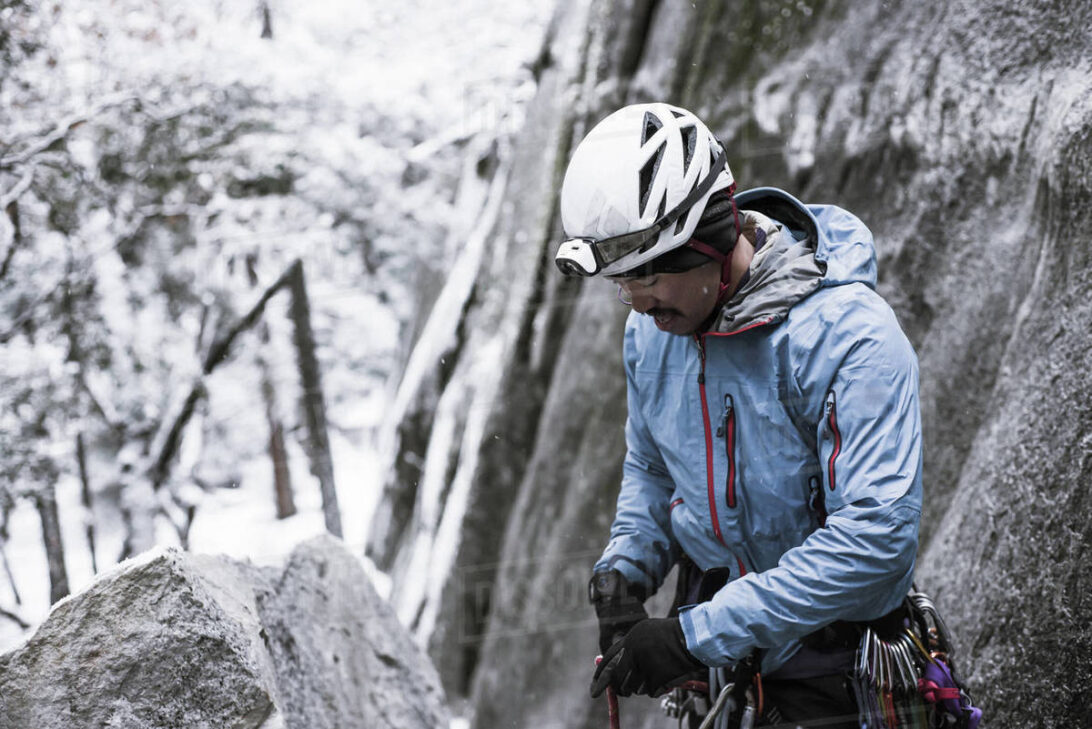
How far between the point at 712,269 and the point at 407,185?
672cm

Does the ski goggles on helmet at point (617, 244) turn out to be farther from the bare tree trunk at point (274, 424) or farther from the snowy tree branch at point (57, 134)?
the bare tree trunk at point (274, 424)

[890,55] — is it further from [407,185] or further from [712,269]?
[407,185]

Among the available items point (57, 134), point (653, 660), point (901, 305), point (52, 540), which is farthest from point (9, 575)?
point (901, 305)

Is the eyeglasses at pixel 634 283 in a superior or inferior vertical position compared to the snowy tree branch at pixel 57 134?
inferior

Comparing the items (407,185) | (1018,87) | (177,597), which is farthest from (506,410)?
(177,597)

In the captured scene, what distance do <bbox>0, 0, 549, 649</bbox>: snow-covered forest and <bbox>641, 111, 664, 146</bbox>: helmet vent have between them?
6.52 feet

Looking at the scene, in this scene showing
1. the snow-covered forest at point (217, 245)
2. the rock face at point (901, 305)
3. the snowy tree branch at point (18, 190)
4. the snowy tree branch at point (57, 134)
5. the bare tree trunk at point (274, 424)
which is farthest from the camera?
the bare tree trunk at point (274, 424)

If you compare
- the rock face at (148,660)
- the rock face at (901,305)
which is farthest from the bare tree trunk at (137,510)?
the rock face at (148,660)

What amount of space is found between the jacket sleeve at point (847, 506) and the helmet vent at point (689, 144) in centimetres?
45

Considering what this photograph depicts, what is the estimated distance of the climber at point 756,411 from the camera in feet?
5.37

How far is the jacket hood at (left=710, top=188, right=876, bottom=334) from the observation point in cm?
181

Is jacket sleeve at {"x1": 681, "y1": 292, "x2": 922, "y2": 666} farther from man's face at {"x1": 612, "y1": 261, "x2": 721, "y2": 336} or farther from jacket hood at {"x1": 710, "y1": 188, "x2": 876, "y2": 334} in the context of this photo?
man's face at {"x1": 612, "y1": 261, "x2": 721, "y2": 336}

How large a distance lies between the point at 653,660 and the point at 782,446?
488mm

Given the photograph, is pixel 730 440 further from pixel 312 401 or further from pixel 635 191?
pixel 312 401
